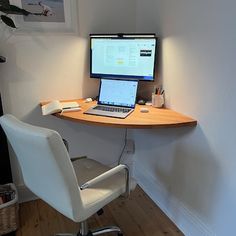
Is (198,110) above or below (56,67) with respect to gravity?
below

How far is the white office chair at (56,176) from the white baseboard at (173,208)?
1.88 ft

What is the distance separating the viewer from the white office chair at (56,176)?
112cm

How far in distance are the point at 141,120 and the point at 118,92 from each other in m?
0.43

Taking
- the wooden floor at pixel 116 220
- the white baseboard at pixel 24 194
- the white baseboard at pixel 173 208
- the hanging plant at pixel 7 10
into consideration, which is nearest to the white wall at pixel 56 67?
the white baseboard at pixel 24 194

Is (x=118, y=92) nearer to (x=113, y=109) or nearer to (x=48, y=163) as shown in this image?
(x=113, y=109)

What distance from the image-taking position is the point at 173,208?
2008 millimetres

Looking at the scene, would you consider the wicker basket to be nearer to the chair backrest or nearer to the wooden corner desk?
the chair backrest

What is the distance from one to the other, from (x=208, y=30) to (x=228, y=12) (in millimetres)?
161

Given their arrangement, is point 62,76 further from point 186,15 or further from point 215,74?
point 215,74

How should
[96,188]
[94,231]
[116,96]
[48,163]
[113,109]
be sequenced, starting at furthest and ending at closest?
[116,96]
[113,109]
[94,231]
[96,188]
[48,163]

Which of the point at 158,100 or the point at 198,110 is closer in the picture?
the point at 198,110

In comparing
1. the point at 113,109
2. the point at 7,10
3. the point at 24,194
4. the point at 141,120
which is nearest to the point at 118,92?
the point at 113,109

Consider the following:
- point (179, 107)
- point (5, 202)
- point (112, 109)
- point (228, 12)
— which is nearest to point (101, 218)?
point (5, 202)

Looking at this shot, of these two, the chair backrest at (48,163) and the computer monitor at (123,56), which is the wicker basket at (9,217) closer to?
the chair backrest at (48,163)
